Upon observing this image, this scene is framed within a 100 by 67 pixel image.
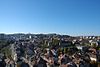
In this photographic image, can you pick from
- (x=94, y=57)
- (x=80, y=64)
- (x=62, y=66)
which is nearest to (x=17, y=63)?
(x=62, y=66)

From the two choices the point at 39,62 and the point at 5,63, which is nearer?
the point at 39,62

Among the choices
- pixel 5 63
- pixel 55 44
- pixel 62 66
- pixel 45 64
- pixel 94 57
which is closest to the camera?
pixel 62 66

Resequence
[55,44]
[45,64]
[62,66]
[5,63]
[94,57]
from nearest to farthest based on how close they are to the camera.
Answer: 1. [62,66]
2. [45,64]
3. [5,63]
4. [94,57]
5. [55,44]

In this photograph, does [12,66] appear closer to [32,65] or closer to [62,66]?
[32,65]

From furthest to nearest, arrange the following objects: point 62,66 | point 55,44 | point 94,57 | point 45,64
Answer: point 55,44 → point 94,57 → point 45,64 → point 62,66

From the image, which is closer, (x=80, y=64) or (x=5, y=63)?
(x=80, y=64)

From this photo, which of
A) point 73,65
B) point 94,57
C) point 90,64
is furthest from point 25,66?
point 94,57

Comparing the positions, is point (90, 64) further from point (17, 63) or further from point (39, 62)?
point (17, 63)

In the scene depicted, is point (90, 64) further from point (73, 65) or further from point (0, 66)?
point (0, 66)
